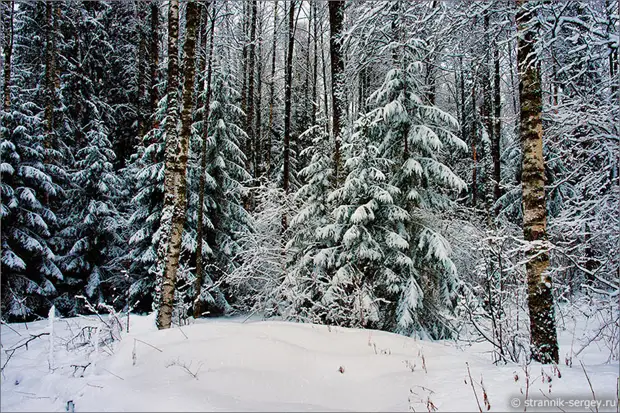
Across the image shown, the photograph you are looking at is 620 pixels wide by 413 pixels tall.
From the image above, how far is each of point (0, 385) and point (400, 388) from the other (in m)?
4.48

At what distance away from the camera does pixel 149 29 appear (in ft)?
59.6

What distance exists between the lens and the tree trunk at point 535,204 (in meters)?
5.03

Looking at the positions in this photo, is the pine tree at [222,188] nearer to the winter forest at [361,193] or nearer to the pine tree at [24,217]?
the winter forest at [361,193]

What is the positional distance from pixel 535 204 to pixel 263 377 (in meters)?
4.46

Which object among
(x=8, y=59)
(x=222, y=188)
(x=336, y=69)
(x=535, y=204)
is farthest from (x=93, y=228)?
(x=535, y=204)

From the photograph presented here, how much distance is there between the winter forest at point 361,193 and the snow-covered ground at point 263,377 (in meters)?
1.12

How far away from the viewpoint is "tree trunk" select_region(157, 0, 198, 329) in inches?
293

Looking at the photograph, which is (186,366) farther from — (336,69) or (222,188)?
(222,188)

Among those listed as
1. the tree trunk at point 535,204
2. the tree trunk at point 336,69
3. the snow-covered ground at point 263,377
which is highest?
the tree trunk at point 336,69

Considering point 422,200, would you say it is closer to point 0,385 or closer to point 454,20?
point 454,20

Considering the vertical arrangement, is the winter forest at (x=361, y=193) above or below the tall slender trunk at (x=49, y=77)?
below

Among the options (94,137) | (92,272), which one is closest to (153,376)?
(92,272)

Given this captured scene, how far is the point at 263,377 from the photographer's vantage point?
4047 millimetres

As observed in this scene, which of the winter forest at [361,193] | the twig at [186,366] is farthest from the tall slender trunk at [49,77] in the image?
the twig at [186,366]
